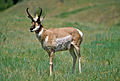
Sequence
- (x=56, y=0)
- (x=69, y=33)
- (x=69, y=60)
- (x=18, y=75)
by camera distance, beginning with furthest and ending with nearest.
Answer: (x=56, y=0), (x=69, y=60), (x=69, y=33), (x=18, y=75)

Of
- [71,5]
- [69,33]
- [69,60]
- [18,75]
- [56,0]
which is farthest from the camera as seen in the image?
[56,0]

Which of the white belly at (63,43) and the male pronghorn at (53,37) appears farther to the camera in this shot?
the white belly at (63,43)

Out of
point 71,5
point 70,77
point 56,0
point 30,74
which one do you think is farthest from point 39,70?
point 56,0

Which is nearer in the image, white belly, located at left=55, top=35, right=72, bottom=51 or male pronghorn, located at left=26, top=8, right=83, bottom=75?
male pronghorn, located at left=26, top=8, right=83, bottom=75

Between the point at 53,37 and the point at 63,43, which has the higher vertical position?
the point at 53,37

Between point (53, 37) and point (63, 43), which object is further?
point (63, 43)

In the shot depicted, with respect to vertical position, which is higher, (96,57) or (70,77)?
(70,77)

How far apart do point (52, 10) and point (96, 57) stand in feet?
130

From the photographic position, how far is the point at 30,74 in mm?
6480

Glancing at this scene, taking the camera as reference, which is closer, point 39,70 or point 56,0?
point 39,70

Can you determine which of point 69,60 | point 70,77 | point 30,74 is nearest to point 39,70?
point 30,74

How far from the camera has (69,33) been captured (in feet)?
24.5

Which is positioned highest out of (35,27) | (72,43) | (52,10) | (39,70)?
(35,27)

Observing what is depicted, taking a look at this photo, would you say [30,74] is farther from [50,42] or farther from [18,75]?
[50,42]
